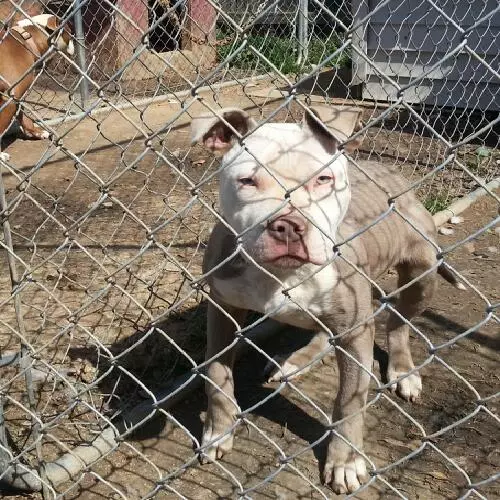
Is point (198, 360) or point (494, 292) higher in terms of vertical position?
point (494, 292)

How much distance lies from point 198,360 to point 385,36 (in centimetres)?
620

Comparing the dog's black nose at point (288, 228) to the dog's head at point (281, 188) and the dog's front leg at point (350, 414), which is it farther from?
the dog's front leg at point (350, 414)

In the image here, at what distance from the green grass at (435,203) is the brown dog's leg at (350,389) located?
280 cm

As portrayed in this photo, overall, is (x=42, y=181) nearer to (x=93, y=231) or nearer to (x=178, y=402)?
(x=93, y=231)

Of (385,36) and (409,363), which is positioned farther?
(385,36)

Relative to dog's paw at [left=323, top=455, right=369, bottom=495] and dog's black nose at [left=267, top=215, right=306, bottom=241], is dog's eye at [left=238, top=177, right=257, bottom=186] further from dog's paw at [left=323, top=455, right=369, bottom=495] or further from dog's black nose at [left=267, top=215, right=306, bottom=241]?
dog's paw at [left=323, top=455, right=369, bottom=495]

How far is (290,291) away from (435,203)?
3.09m

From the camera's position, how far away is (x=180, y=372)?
10.3ft

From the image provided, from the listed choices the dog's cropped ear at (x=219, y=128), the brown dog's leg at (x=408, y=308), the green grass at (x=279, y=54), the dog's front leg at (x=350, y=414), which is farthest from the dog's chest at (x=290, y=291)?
the green grass at (x=279, y=54)

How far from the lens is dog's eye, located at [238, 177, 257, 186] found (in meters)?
2.18

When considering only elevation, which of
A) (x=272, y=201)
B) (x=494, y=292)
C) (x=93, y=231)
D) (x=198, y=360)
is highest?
(x=272, y=201)

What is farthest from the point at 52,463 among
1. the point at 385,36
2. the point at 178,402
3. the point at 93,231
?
the point at 385,36

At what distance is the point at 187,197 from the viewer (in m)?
5.48

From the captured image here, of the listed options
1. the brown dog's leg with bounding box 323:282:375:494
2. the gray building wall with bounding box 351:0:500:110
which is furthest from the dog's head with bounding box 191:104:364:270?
the gray building wall with bounding box 351:0:500:110
